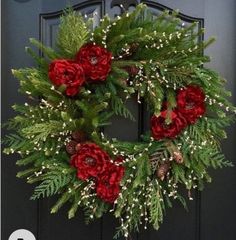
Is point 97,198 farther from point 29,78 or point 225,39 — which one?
point 225,39

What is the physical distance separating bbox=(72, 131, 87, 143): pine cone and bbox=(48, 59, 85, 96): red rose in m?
0.12

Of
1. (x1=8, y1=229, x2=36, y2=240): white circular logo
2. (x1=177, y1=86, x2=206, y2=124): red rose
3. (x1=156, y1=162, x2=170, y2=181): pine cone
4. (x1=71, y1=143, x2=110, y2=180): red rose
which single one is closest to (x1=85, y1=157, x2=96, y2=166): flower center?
(x1=71, y1=143, x2=110, y2=180): red rose

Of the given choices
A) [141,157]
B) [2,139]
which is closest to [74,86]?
[141,157]

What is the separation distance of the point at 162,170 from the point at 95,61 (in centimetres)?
38

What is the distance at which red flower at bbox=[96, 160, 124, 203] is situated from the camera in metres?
1.31

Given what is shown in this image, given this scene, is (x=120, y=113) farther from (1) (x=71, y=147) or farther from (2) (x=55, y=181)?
(2) (x=55, y=181)

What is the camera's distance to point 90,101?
53.1 inches

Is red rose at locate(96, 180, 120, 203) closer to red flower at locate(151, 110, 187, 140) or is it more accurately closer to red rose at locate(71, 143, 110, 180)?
red rose at locate(71, 143, 110, 180)

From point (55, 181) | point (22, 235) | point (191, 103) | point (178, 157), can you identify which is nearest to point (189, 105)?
point (191, 103)

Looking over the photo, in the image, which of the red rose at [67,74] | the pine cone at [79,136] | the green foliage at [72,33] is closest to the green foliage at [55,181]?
the pine cone at [79,136]

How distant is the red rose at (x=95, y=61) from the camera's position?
1.31m

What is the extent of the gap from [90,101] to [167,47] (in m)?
0.28

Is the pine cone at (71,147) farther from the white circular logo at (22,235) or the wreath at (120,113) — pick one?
the white circular logo at (22,235)

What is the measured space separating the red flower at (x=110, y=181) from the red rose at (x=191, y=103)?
0.83ft
